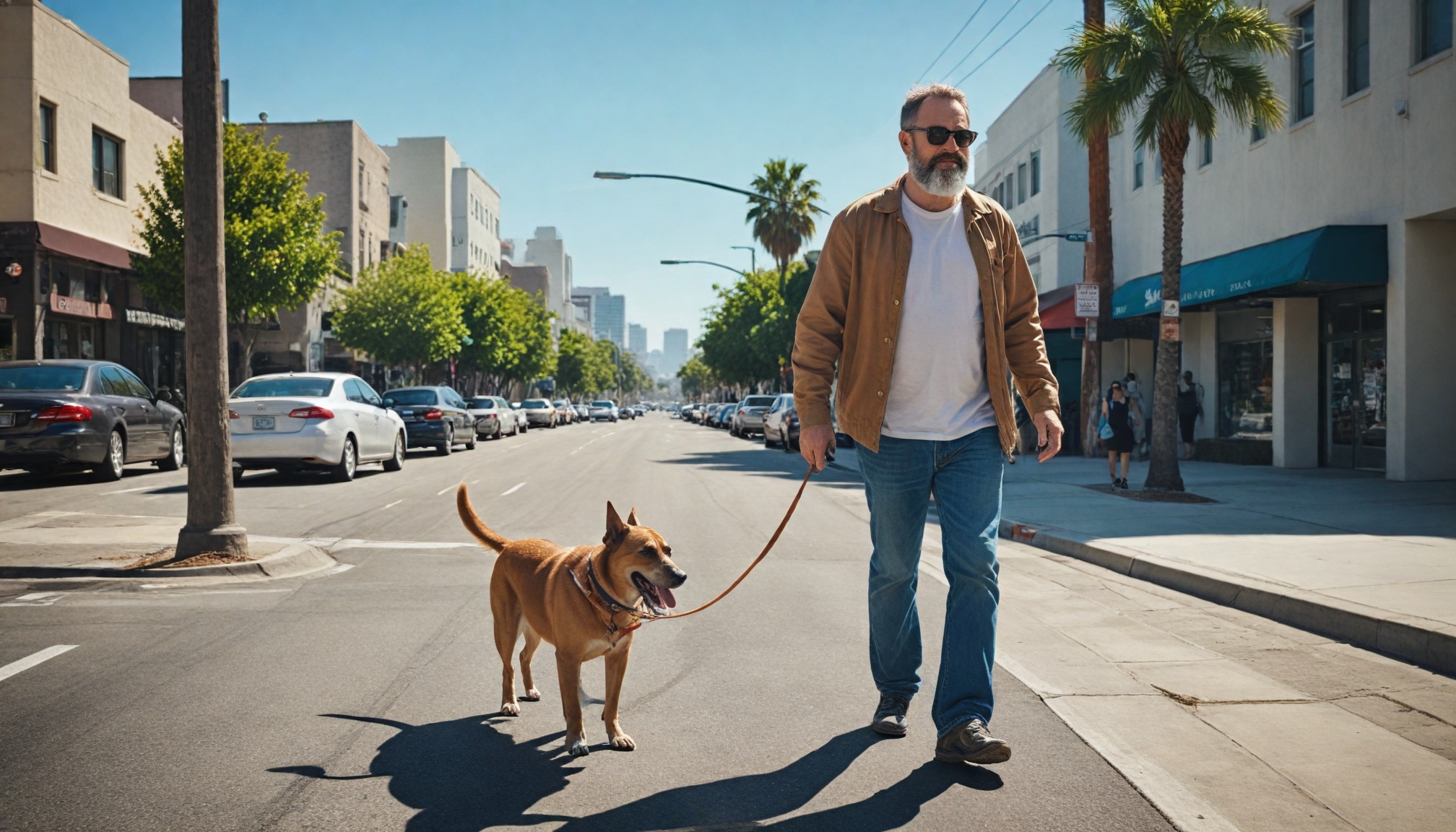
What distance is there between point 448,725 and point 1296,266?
16.3 metres

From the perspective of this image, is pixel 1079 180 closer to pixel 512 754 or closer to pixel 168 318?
pixel 168 318

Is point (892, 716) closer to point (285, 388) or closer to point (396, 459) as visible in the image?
point (285, 388)

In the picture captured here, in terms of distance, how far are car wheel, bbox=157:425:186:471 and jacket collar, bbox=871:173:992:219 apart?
16436mm

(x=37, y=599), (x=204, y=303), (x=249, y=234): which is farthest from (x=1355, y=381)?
(x=249, y=234)

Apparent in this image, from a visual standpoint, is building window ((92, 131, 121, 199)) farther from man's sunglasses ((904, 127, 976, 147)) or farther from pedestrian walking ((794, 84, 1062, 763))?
man's sunglasses ((904, 127, 976, 147))

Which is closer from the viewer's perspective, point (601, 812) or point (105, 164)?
point (601, 812)

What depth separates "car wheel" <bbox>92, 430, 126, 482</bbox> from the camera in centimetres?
1586

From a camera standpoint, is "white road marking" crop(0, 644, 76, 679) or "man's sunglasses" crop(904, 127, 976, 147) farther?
"white road marking" crop(0, 644, 76, 679)

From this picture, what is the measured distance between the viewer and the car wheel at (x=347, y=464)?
16.8m

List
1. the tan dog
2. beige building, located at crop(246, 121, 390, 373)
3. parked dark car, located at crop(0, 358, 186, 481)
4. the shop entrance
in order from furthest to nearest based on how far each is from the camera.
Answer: beige building, located at crop(246, 121, 390, 373), the shop entrance, parked dark car, located at crop(0, 358, 186, 481), the tan dog

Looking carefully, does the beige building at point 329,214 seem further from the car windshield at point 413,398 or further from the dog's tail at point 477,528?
the dog's tail at point 477,528

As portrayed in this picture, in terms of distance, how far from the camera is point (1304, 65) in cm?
1975

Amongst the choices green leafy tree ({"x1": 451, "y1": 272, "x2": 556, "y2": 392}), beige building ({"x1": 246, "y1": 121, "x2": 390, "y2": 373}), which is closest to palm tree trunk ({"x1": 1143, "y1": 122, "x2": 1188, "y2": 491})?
beige building ({"x1": 246, "y1": 121, "x2": 390, "y2": 373})

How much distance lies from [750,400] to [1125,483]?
29.6 metres
